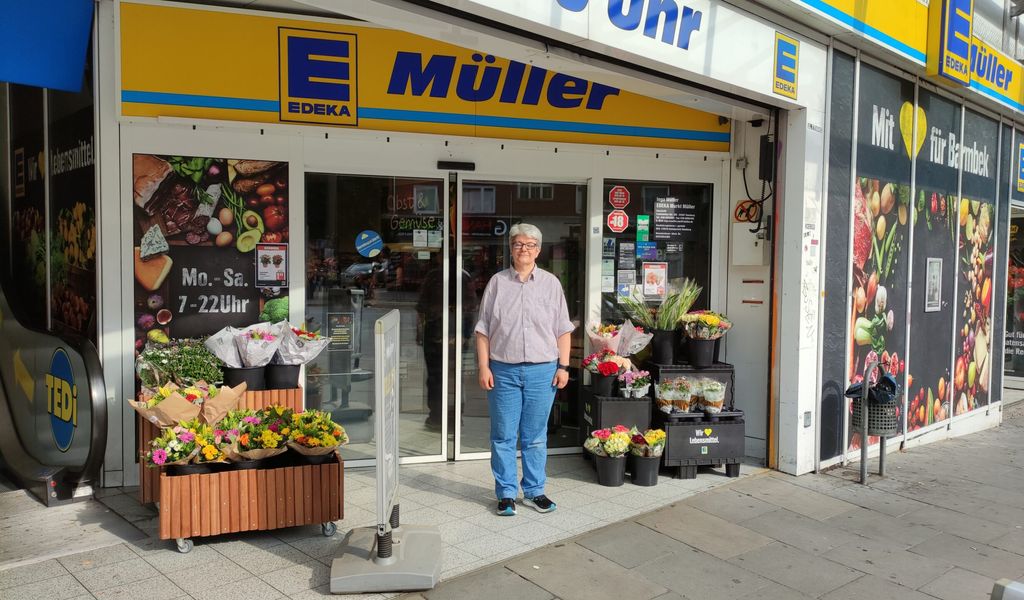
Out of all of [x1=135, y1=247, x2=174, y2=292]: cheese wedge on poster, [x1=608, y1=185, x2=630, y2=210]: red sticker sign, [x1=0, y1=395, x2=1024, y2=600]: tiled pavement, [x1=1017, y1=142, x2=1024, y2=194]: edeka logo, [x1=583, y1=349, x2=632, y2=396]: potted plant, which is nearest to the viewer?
[x1=0, y1=395, x2=1024, y2=600]: tiled pavement

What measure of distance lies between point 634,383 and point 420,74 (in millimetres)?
2797

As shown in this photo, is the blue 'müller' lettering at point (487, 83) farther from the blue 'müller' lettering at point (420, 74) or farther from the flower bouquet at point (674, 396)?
the flower bouquet at point (674, 396)

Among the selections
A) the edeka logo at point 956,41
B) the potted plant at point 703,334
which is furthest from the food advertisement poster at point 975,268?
the potted plant at point 703,334

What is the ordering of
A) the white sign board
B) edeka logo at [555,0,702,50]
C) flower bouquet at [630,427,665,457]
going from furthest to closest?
1. flower bouquet at [630,427,665,457]
2. edeka logo at [555,0,702,50]
3. the white sign board

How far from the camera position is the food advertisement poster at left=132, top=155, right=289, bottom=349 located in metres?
5.36

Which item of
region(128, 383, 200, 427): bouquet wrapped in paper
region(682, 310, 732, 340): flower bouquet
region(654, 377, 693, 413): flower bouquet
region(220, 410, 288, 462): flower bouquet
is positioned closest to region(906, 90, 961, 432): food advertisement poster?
region(682, 310, 732, 340): flower bouquet

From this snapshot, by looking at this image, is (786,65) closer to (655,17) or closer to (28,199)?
(655,17)

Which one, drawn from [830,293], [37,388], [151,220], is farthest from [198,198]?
[830,293]

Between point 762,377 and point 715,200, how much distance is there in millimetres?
1557

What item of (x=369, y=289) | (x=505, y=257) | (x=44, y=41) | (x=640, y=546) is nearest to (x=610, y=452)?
(x=640, y=546)

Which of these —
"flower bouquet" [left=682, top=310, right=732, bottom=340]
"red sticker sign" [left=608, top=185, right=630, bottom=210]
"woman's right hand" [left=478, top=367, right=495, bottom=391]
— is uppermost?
"red sticker sign" [left=608, top=185, right=630, bottom=210]

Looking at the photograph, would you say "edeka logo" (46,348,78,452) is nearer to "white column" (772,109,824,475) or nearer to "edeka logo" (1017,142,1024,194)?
"white column" (772,109,824,475)

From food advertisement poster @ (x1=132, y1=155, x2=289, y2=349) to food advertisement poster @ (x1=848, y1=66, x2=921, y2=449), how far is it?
15.3 feet

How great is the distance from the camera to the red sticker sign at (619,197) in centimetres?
652
